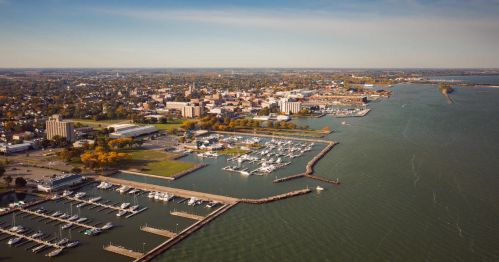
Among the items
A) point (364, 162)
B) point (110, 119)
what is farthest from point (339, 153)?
point (110, 119)

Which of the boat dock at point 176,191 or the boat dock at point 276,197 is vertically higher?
the boat dock at point 176,191

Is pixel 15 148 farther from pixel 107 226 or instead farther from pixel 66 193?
pixel 107 226

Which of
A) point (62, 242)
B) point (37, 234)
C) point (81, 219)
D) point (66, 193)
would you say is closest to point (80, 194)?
point (66, 193)

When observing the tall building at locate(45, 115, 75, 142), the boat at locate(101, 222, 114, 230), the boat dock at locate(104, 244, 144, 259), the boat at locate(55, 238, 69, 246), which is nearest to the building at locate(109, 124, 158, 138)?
the tall building at locate(45, 115, 75, 142)

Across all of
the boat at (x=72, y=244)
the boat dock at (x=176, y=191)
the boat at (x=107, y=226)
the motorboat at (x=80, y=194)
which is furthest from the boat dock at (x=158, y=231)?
the motorboat at (x=80, y=194)

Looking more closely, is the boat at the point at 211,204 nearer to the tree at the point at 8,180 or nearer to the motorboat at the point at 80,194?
the motorboat at the point at 80,194

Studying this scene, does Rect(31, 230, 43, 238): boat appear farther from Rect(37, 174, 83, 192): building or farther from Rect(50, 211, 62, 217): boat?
Rect(37, 174, 83, 192): building
